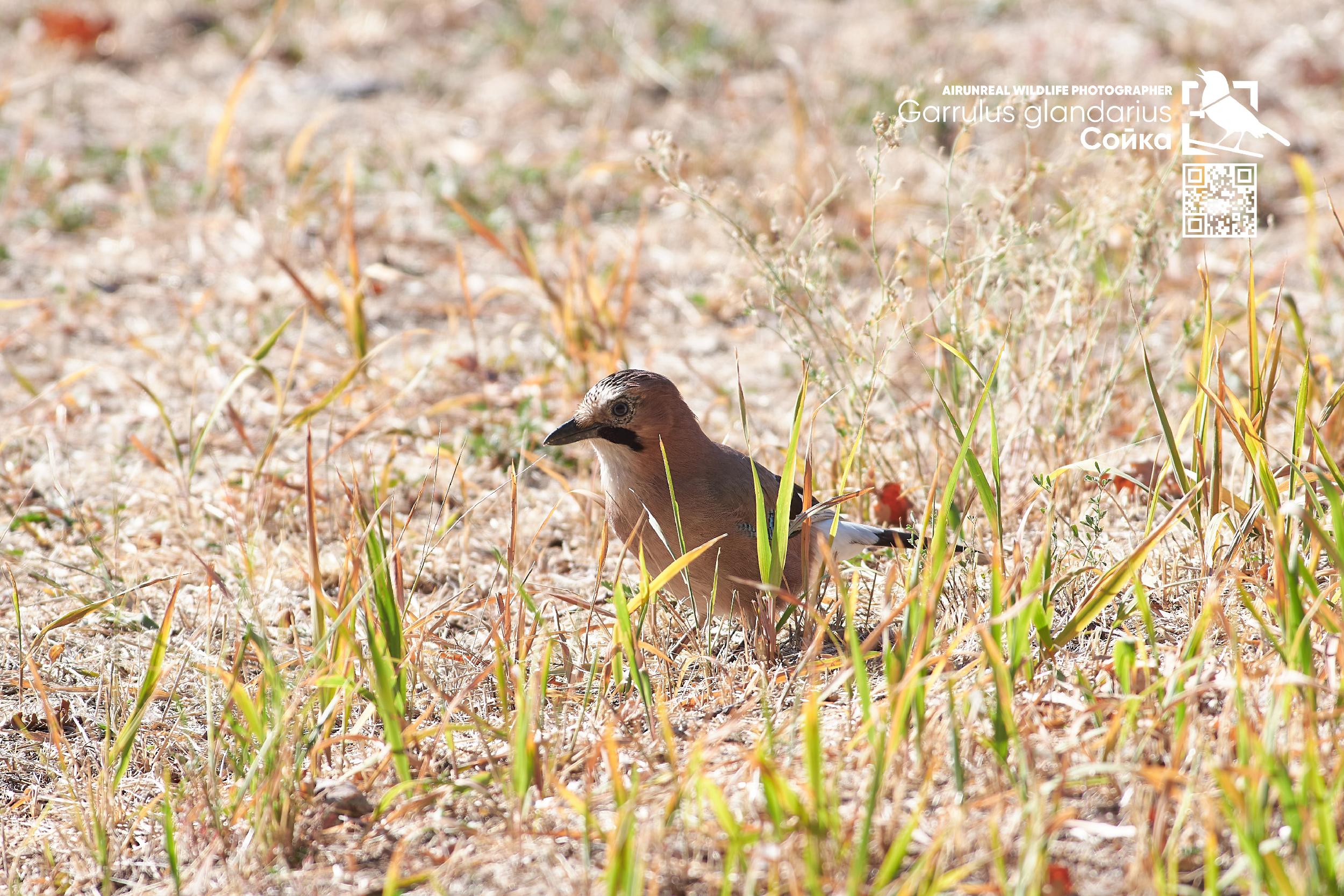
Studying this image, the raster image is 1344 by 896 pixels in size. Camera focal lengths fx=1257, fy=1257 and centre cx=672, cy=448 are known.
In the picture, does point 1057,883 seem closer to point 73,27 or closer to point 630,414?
point 630,414

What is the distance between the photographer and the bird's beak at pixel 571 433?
3.27 m

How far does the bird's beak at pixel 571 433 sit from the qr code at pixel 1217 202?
2652 millimetres

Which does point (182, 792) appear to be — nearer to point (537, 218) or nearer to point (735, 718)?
point (735, 718)

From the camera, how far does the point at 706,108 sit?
7.32 m

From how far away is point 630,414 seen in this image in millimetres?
3305

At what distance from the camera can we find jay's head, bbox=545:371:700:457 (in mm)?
3291

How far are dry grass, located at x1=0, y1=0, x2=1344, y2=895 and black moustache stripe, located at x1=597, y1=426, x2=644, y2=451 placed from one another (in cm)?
32

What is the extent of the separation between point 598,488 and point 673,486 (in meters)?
0.85

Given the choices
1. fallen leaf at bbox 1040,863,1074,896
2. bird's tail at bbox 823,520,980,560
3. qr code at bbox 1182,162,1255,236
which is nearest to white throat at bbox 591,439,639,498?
bird's tail at bbox 823,520,980,560

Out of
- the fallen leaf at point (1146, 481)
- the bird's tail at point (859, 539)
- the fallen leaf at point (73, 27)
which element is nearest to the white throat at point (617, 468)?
the bird's tail at point (859, 539)

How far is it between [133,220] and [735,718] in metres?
5.00

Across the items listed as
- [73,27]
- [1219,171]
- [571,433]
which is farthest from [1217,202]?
[73,27]

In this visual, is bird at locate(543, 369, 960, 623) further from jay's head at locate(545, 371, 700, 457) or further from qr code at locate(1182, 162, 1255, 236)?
qr code at locate(1182, 162, 1255, 236)

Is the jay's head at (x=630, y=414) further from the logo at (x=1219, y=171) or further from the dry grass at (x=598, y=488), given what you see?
the logo at (x=1219, y=171)
